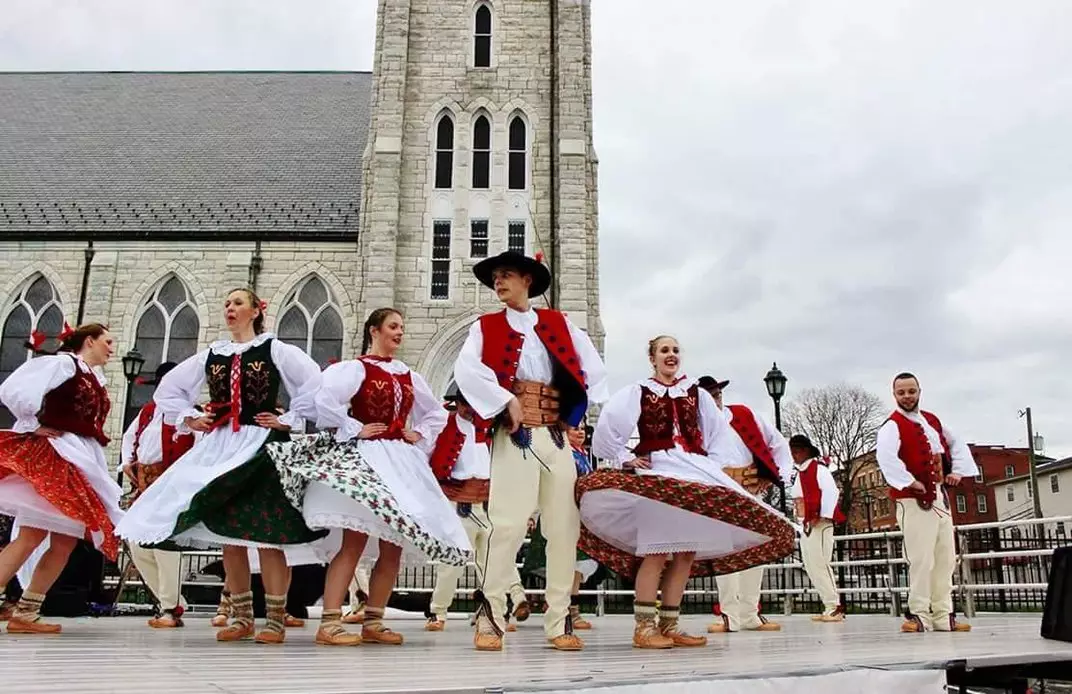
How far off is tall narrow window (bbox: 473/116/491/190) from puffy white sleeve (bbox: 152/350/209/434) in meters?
17.2

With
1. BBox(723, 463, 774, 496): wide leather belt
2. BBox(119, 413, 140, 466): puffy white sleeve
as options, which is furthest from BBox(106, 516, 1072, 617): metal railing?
BBox(119, 413, 140, 466): puffy white sleeve

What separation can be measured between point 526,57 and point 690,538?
66.3ft

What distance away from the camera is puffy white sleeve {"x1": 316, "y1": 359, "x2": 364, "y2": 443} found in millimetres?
5875

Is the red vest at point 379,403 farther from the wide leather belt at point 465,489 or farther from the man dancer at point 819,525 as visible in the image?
the man dancer at point 819,525

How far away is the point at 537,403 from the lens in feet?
18.4

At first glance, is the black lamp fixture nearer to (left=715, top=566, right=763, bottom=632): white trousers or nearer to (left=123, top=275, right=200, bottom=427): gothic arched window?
(left=123, top=275, right=200, bottom=427): gothic arched window

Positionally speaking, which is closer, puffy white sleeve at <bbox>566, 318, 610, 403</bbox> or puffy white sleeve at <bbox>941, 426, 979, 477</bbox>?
puffy white sleeve at <bbox>566, 318, 610, 403</bbox>

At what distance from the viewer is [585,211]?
73.9 feet

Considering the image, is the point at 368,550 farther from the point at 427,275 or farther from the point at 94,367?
the point at 427,275

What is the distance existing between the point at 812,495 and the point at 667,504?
5.46m

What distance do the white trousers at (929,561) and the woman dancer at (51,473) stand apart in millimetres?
6591

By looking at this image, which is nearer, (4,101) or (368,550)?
(368,550)

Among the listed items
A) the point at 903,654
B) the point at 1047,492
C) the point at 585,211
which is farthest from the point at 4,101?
the point at 1047,492

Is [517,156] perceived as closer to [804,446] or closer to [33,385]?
[804,446]
